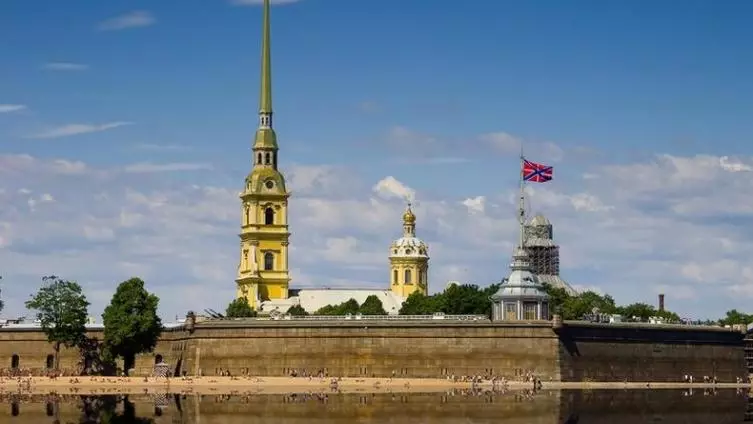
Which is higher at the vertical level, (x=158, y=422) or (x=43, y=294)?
(x=43, y=294)

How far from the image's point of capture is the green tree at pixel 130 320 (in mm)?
167375

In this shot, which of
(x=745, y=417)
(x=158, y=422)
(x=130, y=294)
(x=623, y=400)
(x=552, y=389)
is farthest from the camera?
(x=130, y=294)

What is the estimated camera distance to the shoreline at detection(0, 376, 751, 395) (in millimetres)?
150250

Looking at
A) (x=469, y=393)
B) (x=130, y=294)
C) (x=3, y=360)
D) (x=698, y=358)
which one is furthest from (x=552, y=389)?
(x=3, y=360)

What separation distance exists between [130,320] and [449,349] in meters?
27.5

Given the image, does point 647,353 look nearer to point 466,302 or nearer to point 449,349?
point 449,349

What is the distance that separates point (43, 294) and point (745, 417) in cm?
6903

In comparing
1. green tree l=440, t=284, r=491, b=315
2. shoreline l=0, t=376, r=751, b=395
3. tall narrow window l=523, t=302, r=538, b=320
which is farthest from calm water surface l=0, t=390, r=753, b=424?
green tree l=440, t=284, r=491, b=315

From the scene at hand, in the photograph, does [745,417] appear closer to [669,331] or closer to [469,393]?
[469,393]

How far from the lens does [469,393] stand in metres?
147

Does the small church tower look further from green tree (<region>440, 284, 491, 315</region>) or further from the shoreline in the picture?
green tree (<region>440, 284, 491, 315</region>)

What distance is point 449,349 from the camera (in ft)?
527

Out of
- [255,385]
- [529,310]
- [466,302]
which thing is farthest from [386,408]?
[466,302]

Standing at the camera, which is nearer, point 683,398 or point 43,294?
point 683,398
